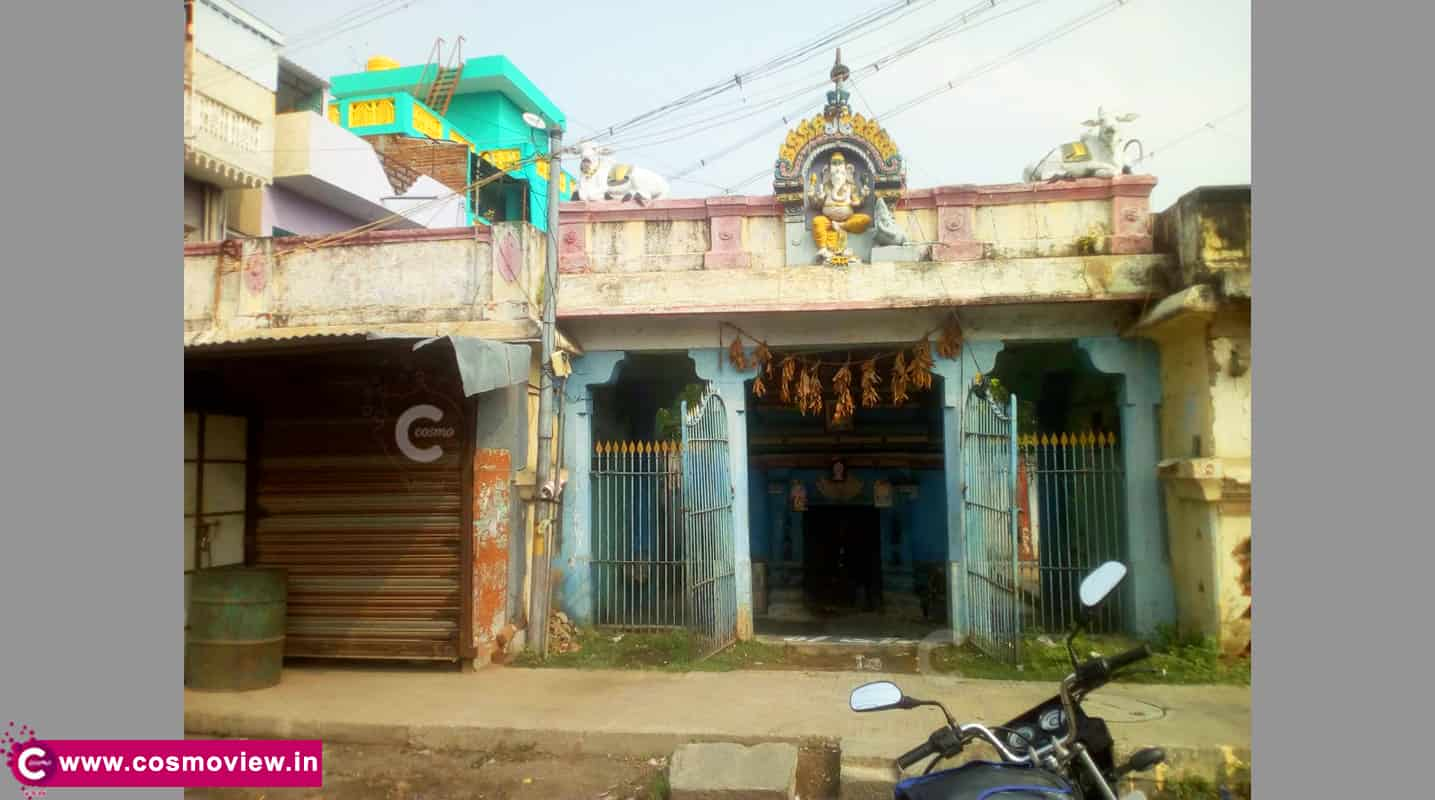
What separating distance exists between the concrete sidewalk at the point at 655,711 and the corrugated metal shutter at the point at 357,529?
42 centimetres

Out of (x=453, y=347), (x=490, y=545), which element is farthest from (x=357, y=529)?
(x=453, y=347)

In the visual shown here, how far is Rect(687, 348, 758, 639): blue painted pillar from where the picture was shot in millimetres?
8523

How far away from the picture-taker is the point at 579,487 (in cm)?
884

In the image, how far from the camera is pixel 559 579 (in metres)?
8.72

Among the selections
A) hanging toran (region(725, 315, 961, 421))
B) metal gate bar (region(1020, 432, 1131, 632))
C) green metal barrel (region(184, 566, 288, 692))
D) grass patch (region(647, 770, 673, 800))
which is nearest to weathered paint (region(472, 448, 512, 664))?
green metal barrel (region(184, 566, 288, 692))

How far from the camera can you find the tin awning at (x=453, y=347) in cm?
618

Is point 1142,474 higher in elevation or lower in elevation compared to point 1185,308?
lower

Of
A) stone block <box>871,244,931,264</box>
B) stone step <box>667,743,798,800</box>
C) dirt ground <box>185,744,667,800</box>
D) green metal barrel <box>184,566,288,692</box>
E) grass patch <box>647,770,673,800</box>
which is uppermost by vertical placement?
stone block <box>871,244,931,264</box>

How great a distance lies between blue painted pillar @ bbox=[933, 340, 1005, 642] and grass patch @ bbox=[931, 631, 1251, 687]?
609 millimetres

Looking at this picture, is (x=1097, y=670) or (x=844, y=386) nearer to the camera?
(x=1097, y=670)

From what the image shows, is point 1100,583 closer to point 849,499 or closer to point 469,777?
point 469,777

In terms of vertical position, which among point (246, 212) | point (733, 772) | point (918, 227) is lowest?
point (733, 772)

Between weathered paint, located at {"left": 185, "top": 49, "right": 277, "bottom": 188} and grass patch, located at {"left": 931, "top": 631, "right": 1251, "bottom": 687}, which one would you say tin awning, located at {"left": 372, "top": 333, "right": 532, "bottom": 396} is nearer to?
weathered paint, located at {"left": 185, "top": 49, "right": 277, "bottom": 188}

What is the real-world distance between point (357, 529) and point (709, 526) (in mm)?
3205
